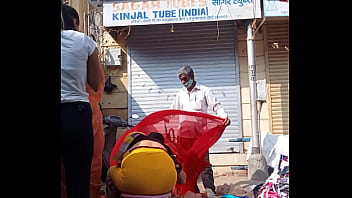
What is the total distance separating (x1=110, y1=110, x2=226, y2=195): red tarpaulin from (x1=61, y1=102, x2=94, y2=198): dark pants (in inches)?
27.2

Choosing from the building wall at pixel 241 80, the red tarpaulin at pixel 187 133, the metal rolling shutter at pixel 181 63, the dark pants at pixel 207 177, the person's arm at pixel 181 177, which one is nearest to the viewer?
the person's arm at pixel 181 177

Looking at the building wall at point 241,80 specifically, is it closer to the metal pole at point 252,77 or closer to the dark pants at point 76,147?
the metal pole at point 252,77

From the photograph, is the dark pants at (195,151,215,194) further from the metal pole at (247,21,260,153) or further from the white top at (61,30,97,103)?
the metal pole at (247,21,260,153)

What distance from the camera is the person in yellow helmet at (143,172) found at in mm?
1958

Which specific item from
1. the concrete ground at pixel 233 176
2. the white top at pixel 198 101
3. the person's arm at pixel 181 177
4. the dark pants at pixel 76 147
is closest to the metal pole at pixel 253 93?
the concrete ground at pixel 233 176

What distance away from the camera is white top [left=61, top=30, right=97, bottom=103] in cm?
174

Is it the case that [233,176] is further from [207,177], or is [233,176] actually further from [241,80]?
[207,177]

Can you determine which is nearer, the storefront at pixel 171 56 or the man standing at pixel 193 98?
the man standing at pixel 193 98

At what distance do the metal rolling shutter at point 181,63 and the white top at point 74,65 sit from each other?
3933 millimetres

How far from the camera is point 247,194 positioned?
2.93m

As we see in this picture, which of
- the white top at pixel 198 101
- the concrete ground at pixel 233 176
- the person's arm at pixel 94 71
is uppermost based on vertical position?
the person's arm at pixel 94 71

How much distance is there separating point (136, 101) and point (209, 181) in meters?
3.07

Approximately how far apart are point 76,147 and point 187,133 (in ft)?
3.46
